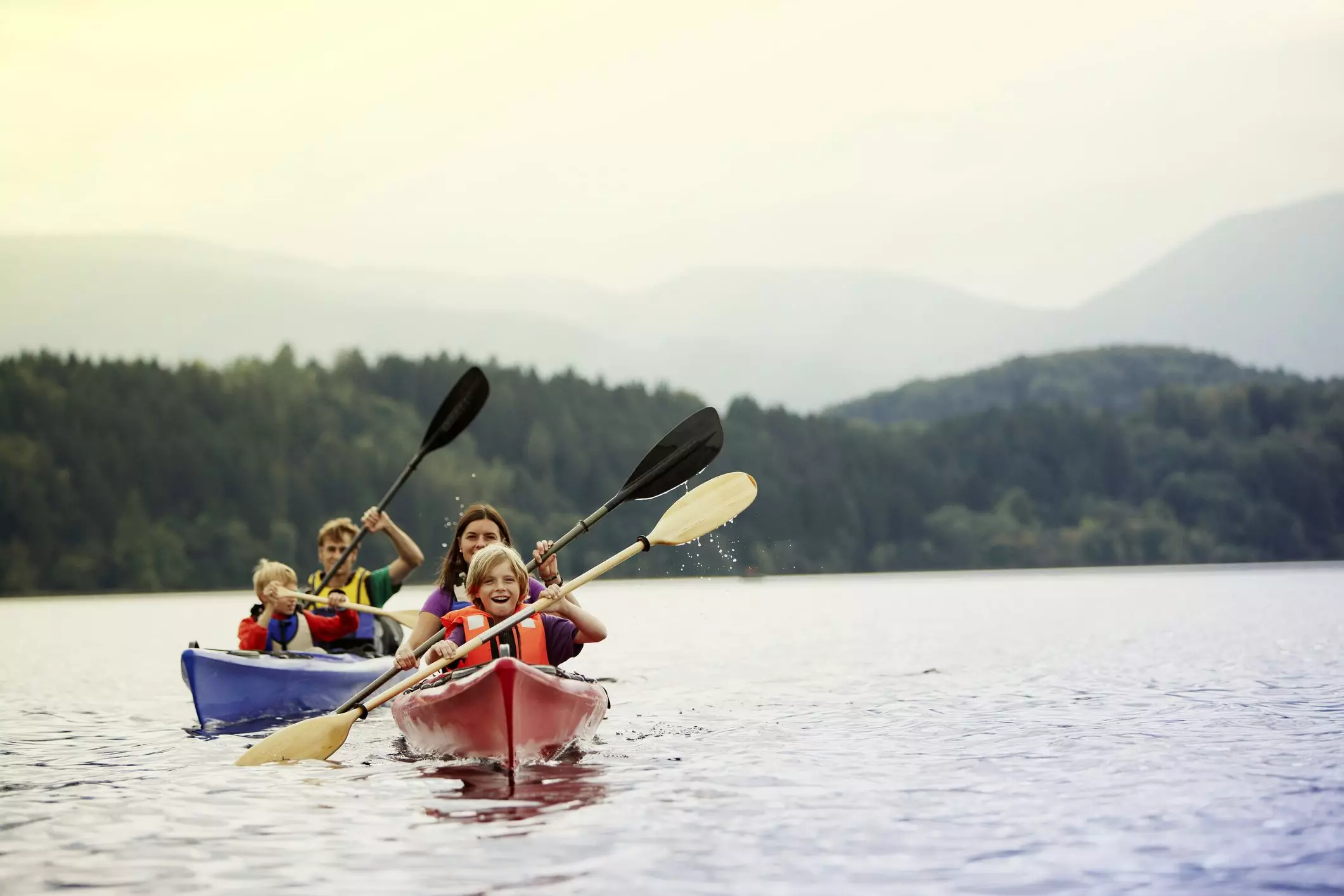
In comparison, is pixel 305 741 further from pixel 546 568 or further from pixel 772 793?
pixel 772 793

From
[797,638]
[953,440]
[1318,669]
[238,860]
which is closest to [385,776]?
[238,860]

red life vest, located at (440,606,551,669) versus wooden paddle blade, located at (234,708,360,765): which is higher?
red life vest, located at (440,606,551,669)

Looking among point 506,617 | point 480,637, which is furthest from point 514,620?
point 506,617

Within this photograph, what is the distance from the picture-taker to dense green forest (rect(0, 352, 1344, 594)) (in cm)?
7225

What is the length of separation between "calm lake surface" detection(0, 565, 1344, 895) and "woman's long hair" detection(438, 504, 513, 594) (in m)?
1.13

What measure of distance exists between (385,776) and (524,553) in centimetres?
7013

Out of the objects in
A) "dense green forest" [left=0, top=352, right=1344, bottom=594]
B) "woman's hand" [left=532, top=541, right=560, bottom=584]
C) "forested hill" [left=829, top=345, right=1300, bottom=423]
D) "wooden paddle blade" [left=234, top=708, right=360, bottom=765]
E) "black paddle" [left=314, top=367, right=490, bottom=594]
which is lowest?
"wooden paddle blade" [left=234, top=708, right=360, bottom=765]

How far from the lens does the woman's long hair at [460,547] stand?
935 cm

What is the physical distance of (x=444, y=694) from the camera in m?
8.12

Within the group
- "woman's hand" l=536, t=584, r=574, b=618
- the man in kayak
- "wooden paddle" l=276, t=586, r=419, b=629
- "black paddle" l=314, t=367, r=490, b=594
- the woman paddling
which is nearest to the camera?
"woman's hand" l=536, t=584, r=574, b=618

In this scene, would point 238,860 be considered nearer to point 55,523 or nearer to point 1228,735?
point 1228,735

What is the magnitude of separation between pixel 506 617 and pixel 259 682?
133 inches

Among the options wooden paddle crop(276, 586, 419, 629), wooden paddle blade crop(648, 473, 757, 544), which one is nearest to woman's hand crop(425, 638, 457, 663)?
wooden paddle blade crop(648, 473, 757, 544)

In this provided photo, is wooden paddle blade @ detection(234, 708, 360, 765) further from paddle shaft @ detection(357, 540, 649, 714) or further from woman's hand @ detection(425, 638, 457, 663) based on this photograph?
woman's hand @ detection(425, 638, 457, 663)
